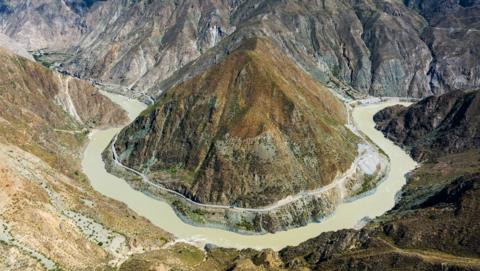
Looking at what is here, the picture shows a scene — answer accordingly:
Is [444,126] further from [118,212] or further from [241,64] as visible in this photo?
[118,212]

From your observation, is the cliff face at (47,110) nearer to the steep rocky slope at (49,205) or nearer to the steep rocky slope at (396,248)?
the steep rocky slope at (49,205)

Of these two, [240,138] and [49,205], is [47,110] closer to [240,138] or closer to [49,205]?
[240,138]

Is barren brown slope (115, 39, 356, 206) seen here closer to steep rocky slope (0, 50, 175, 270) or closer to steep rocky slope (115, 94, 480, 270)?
steep rocky slope (0, 50, 175, 270)

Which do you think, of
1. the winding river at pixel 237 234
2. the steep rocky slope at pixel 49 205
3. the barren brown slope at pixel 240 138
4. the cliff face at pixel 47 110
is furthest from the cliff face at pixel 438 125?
the cliff face at pixel 47 110

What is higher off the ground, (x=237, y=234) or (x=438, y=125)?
(x=438, y=125)

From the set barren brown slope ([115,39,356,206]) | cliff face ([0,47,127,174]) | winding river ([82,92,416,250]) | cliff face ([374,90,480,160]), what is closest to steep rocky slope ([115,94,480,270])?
winding river ([82,92,416,250])

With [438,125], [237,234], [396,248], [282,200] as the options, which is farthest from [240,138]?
[438,125]

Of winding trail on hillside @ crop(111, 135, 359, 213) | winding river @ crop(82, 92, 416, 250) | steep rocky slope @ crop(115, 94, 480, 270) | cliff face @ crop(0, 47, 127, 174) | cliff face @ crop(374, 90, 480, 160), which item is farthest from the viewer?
cliff face @ crop(374, 90, 480, 160)
